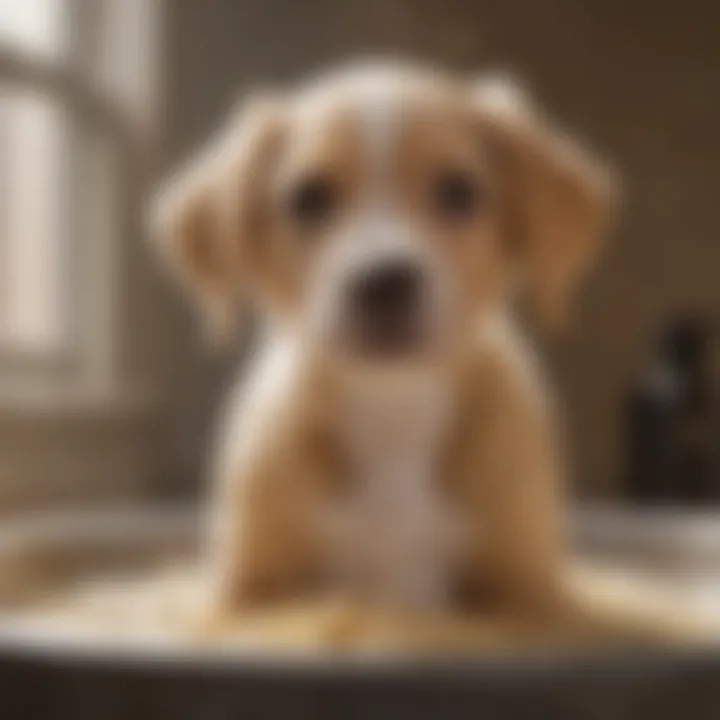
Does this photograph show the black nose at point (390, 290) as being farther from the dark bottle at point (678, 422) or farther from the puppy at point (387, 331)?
the dark bottle at point (678, 422)

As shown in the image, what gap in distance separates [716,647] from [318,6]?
0.26 m

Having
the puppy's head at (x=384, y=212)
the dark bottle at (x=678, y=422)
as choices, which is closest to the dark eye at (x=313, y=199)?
the puppy's head at (x=384, y=212)

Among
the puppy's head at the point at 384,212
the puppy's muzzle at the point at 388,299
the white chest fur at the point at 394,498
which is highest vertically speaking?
the puppy's head at the point at 384,212

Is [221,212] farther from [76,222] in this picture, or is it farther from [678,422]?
[678,422]

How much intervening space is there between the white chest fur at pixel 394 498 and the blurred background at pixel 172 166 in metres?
0.05

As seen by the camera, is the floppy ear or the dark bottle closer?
the floppy ear

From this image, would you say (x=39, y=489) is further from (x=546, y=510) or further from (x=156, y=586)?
(x=546, y=510)

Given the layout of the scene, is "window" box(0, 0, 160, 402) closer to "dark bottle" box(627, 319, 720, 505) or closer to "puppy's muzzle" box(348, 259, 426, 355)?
"puppy's muzzle" box(348, 259, 426, 355)

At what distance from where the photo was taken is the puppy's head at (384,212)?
409 millimetres

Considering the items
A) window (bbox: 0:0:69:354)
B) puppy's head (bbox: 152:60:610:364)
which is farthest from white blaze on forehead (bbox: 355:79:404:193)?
window (bbox: 0:0:69:354)

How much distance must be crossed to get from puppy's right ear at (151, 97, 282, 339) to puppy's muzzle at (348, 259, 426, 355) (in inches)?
2.1

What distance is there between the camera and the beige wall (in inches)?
17.7

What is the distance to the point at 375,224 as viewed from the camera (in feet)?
1.33

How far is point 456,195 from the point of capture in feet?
1.39
